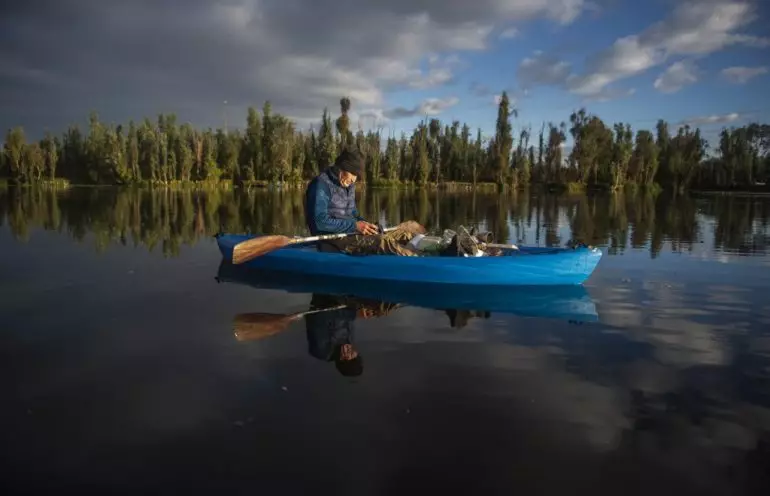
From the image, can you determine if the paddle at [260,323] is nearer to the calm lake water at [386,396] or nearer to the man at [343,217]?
the calm lake water at [386,396]

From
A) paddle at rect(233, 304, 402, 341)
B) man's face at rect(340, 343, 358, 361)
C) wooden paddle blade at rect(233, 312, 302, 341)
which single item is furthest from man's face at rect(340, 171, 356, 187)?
man's face at rect(340, 343, 358, 361)

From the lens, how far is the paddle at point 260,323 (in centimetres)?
671

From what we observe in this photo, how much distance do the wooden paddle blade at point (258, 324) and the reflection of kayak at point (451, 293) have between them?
1.69m

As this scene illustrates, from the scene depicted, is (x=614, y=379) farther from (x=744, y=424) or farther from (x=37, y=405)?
(x=37, y=405)

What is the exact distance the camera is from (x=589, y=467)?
3688mm

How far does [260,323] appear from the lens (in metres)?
7.26

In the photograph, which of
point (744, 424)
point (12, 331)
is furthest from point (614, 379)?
point (12, 331)

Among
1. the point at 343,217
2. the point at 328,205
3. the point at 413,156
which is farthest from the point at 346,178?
the point at 413,156

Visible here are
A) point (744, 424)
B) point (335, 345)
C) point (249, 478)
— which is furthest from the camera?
point (335, 345)

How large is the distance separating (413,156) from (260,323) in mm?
86671

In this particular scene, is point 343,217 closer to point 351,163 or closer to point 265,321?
point 351,163

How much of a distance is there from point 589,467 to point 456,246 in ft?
20.5

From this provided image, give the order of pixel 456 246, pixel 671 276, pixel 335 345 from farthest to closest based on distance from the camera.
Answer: pixel 671 276
pixel 456 246
pixel 335 345

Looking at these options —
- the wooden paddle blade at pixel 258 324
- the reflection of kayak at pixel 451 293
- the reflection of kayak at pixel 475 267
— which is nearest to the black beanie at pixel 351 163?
the reflection of kayak at pixel 475 267
